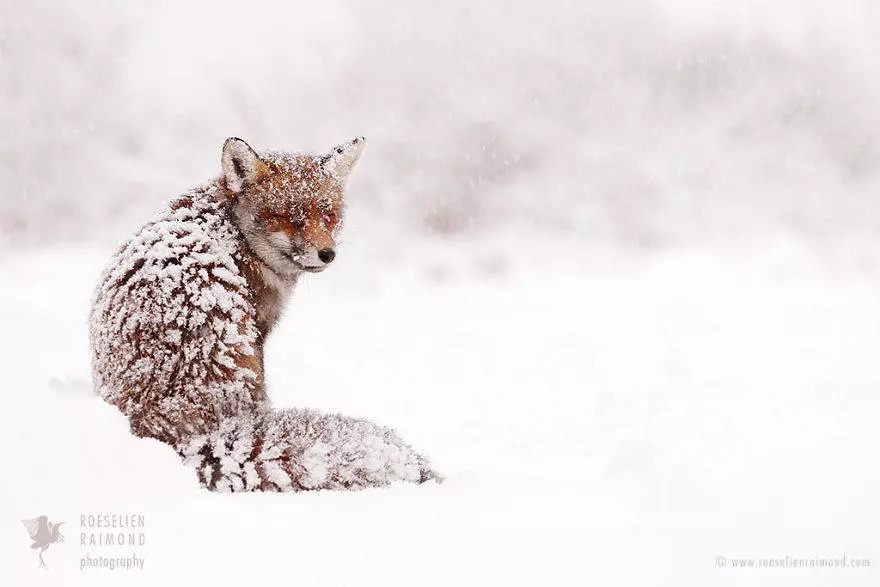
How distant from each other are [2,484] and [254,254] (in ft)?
5.90

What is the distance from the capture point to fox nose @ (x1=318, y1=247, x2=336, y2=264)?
3.79 metres

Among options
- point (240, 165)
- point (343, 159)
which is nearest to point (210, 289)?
point (240, 165)

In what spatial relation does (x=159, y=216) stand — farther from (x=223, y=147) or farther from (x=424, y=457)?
(x=424, y=457)

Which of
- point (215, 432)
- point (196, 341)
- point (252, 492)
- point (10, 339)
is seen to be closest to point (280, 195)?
point (196, 341)

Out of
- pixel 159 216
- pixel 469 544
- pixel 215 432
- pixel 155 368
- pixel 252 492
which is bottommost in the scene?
pixel 469 544

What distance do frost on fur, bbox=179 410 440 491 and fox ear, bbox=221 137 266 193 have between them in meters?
1.43

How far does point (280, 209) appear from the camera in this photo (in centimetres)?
384

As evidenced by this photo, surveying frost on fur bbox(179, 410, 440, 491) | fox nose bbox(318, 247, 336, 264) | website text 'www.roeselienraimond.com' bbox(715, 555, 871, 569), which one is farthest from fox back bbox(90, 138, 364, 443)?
website text 'www.roeselienraimond.com' bbox(715, 555, 871, 569)

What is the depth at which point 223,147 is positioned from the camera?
12.8ft

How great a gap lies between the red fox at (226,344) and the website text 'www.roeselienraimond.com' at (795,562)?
150 centimetres

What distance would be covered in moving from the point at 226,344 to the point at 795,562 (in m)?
2.72

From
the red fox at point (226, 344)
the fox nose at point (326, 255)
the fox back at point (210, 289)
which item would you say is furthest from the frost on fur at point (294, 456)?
the fox nose at point (326, 255)

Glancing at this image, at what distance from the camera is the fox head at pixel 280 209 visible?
3.83 meters

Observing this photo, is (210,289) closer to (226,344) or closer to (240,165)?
(226,344)
